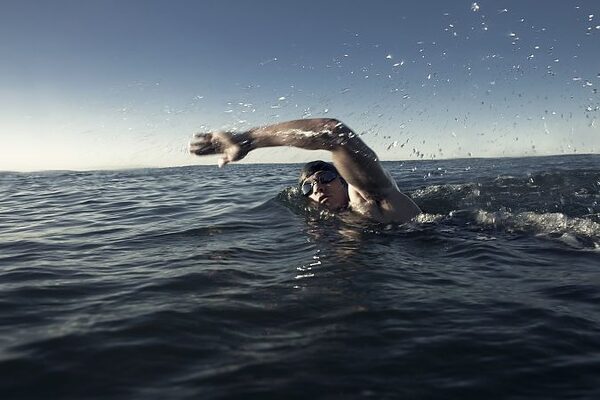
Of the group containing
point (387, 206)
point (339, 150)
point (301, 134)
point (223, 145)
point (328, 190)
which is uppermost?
point (301, 134)

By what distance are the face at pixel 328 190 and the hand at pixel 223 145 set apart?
133 inches

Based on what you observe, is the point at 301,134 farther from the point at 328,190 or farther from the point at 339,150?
the point at 328,190

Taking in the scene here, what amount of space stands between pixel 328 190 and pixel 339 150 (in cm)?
304

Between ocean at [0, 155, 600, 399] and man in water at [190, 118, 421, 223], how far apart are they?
0.43 metres

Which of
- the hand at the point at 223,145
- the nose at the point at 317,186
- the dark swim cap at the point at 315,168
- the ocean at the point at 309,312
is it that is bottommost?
the ocean at the point at 309,312

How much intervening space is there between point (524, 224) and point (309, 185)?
446cm

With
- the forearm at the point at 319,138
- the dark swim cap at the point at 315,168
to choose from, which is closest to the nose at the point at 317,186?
the dark swim cap at the point at 315,168

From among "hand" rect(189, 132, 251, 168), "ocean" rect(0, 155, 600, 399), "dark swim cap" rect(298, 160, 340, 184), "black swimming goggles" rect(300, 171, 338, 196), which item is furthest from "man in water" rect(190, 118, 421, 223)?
"dark swim cap" rect(298, 160, 340, 184)

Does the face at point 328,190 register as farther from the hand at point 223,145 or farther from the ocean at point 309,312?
the hand at point 223,145

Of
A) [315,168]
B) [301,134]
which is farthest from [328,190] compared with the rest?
[301,134]

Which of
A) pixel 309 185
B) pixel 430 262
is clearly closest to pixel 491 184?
pixel 309 185

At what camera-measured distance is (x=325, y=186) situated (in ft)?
31.6

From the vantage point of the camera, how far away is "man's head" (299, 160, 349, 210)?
31.4 feet

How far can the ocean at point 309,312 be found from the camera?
3260mm
